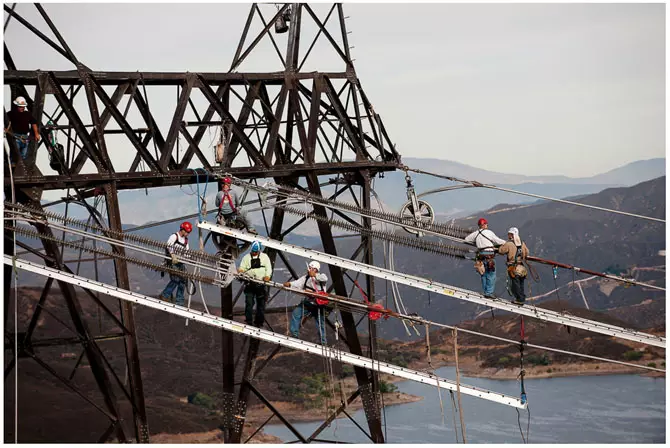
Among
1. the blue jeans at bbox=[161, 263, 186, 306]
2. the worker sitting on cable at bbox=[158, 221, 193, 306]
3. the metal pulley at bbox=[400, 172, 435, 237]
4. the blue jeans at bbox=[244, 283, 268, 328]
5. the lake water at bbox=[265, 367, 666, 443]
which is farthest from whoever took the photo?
the lake water at bbox=[265, 367, 666, 443]

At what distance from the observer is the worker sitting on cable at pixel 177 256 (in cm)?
2750

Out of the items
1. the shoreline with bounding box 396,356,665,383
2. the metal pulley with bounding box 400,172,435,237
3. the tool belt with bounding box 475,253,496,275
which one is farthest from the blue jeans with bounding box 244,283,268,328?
the shoreline with bounding box 396,356,665,383

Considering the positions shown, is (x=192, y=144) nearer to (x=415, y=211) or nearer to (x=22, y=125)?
(x=22, y=125)

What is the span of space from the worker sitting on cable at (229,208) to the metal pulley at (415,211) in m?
4.56

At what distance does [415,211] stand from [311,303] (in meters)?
4.53

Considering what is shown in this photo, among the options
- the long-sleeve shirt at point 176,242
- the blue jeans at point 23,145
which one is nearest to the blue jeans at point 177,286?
the long-sleeve shirt at point 176,242

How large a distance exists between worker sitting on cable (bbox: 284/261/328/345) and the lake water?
26.4 metres

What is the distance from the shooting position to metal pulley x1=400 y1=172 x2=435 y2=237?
1247 inches

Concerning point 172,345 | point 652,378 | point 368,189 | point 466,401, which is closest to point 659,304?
point 652,378

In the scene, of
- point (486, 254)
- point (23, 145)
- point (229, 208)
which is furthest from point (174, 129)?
point (486, 254)

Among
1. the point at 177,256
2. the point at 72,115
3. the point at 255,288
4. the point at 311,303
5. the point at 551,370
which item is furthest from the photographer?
the point at 551,370

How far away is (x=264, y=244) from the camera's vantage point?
2897 centimetres

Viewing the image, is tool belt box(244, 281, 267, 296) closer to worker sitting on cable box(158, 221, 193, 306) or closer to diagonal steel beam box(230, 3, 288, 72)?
worker sitting on cable box(158, 221, 193, 306)

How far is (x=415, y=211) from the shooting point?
3180 centimetres
